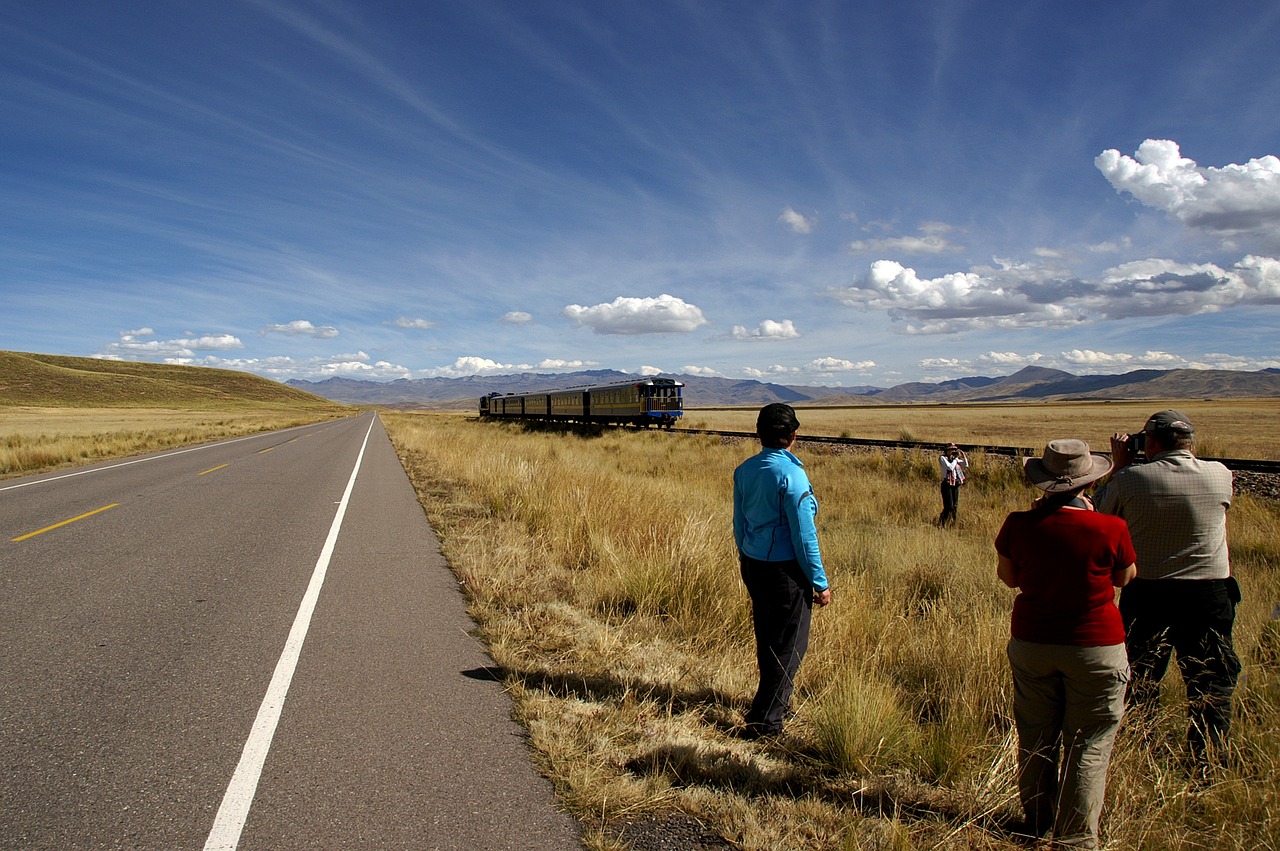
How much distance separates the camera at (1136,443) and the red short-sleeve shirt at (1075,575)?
1560 millimetres

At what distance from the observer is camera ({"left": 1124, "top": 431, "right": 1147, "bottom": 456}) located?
12.8 ft

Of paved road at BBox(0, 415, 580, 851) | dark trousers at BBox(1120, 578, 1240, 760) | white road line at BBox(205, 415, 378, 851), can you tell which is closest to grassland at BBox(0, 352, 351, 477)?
paved road at BBox(0, 415, 580, 851)

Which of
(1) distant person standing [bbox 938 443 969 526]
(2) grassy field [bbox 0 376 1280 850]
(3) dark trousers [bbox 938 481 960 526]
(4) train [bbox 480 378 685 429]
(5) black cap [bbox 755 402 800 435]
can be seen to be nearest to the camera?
(2) grassy field [bbox 0 376 1280 850]

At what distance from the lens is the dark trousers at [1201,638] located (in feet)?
11.6

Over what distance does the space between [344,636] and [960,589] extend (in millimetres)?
6065

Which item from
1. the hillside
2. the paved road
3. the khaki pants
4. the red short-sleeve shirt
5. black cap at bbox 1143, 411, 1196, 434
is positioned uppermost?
the hillside

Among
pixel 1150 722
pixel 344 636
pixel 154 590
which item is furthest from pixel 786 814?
pixel 154 590

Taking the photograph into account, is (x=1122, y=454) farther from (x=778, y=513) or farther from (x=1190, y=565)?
(x=778, y=513)

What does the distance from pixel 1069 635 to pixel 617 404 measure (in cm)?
3679

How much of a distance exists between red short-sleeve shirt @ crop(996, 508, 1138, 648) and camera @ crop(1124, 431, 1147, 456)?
5.12 ft

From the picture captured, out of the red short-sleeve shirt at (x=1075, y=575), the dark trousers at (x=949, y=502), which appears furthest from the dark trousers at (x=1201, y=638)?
the dark trousers at (x=949, y=502)

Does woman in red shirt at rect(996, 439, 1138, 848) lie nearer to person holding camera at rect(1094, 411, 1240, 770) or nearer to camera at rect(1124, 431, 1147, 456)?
person holding camera at rect(1094, 411, 1240, 770)

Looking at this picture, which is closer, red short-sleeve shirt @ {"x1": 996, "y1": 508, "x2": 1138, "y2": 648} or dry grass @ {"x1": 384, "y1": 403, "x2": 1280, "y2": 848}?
red short-sleeve shirt @ {"x1": 996, "y1": 508, "x2": 1138, "y2": 648}

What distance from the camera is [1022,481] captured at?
14.2 metres
